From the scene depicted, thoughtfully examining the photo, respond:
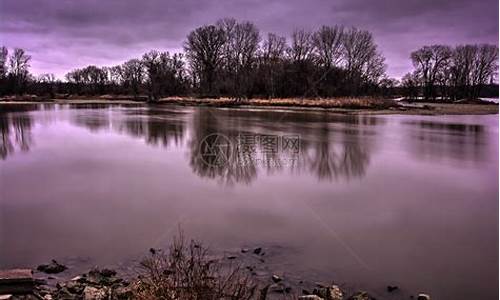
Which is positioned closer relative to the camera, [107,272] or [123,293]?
[123,293]

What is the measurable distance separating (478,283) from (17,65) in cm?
8888

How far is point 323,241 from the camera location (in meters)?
5.83

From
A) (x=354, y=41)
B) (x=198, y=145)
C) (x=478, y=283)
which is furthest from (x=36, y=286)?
(x=354, y=41)

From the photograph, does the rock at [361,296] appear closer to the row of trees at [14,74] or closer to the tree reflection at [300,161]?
the tree reflection at [300,161]

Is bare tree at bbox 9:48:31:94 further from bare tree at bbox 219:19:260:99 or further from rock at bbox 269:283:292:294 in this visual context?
rock at bbox 269:283:292:294

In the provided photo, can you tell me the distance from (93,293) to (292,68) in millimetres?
49930

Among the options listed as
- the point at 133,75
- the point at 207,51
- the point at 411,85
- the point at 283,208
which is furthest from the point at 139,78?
the point at 283,208

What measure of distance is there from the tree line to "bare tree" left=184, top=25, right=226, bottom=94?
0.15 metres

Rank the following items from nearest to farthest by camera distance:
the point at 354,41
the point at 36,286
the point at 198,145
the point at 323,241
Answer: the point at 36,286 < the point at 323,241 < the point at 198,145 < the point at 354,41

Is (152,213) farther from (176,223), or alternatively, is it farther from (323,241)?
(323,241)

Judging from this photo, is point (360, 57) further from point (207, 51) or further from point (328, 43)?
point (207, 51)

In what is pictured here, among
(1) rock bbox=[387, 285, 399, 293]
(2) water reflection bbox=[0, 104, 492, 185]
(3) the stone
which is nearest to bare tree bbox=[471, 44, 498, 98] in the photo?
(2) water reflection bbox=[0, 104, 492, 185]

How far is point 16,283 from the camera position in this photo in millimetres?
4359

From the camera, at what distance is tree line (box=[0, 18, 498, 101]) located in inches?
2063
